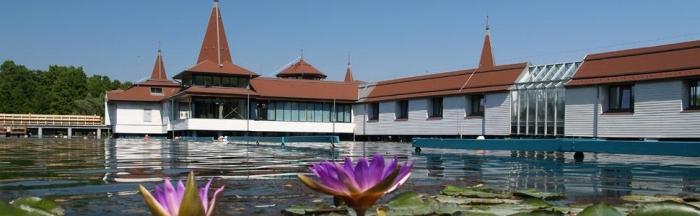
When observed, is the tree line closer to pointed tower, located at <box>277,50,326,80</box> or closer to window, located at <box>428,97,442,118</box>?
pointed tower, located at <box>277,50,326,80</box>

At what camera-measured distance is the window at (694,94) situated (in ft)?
71.9

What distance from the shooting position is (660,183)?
6664 millimetres

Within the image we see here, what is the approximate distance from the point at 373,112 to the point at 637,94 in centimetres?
1860

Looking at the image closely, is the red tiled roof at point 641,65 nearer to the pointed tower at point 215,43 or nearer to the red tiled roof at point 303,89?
the red tiled roof at point 303,89

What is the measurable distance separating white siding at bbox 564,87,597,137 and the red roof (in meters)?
30.2

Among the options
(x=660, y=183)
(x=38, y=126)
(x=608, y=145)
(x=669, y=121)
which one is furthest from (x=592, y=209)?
(x=38, y=126)

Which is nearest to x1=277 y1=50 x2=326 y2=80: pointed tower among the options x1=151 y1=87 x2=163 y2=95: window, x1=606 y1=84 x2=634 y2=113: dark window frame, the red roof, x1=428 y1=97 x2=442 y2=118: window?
the red roof

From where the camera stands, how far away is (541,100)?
26188 mm

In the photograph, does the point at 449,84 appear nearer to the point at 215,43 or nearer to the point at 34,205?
the point at 215,43

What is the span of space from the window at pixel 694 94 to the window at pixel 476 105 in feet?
32.5

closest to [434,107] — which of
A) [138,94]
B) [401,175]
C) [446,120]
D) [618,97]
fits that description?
[446,120]

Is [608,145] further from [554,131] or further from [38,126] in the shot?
[38,126]

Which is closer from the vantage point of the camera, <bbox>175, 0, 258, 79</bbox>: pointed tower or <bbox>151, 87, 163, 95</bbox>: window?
<bbox>175, 0, 258, 79</bbox>: pointed tower

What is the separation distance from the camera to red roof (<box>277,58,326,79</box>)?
52906mm
